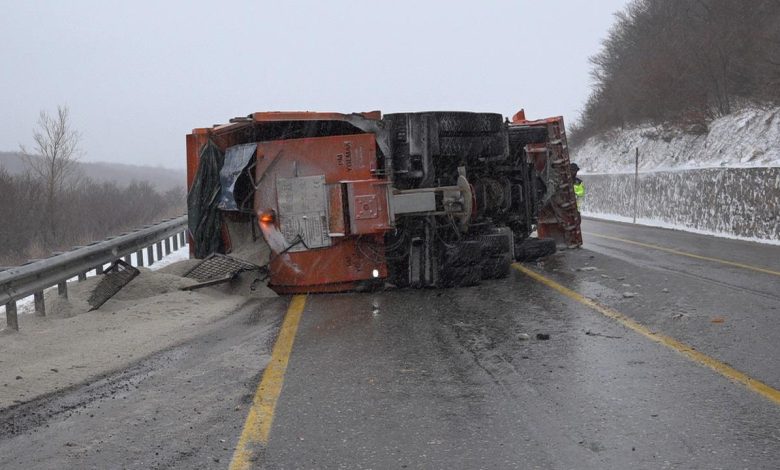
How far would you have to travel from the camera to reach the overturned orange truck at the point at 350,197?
28.3 feet

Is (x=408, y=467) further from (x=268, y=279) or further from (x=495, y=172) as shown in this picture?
(x=495, y=172)

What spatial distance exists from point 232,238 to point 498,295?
3.52m

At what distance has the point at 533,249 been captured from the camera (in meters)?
11.5

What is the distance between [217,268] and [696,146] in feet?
79.2

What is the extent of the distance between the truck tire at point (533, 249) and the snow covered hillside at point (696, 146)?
24.7 feet

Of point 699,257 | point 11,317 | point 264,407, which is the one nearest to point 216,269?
point 11,317

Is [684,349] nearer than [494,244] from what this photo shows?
Yes

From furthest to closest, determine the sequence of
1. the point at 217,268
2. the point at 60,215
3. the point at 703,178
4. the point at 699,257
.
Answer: the point at 60,215 → the point at 703,178 → the point at 699,257 → the point at 217,268

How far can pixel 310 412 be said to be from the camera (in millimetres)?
4375

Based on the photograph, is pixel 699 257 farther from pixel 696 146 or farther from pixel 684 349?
pixel 696 146

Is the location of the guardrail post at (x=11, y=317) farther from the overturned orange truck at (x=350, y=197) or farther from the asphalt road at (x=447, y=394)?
the overturned orange truck at (x=350, y=197)

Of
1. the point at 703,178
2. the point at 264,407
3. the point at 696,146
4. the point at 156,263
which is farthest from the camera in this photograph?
the point at 696,146

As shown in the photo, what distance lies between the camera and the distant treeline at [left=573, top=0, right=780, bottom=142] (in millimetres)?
27047

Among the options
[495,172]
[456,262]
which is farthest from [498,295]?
[495,172]
